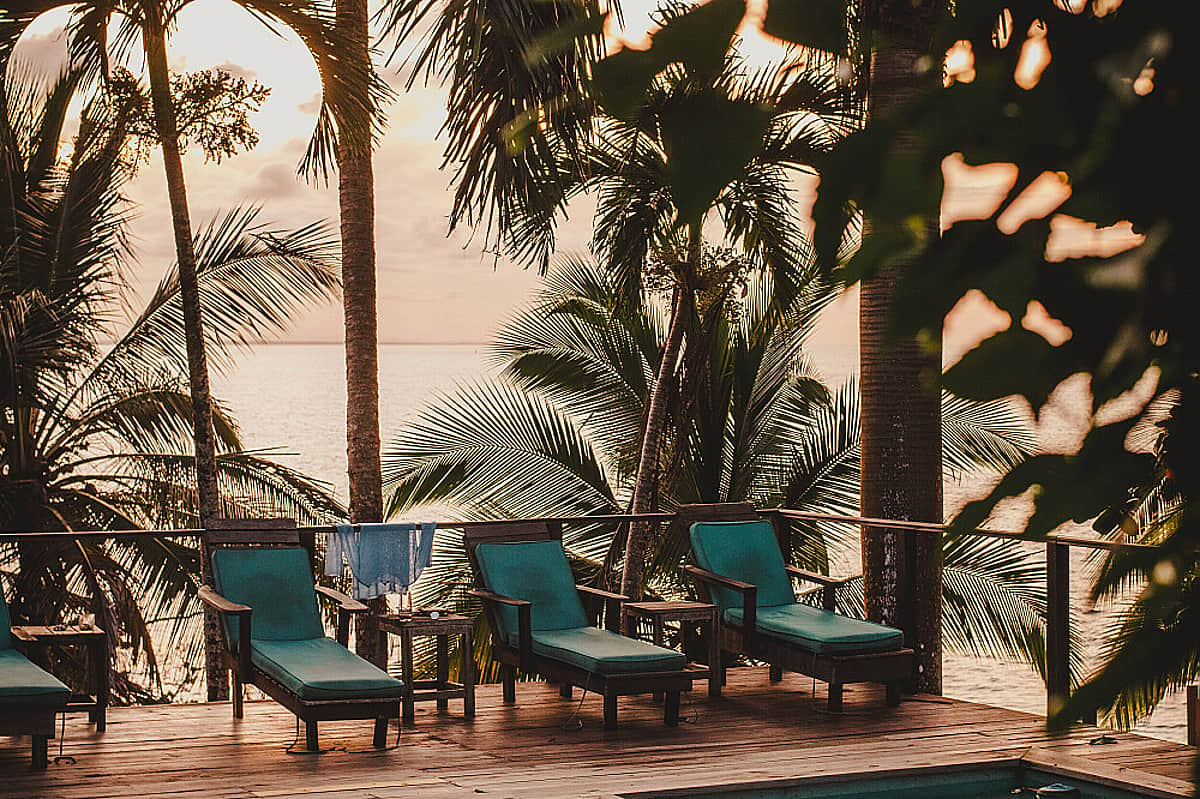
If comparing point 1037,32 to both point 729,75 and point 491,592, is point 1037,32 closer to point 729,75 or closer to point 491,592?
point 729,75

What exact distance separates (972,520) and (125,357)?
11.9 meters

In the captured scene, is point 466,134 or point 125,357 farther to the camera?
point 125,357

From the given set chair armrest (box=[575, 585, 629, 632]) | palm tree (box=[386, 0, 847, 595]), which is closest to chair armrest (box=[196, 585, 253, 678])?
chair armrest (box=[575, 585, 629, 632])

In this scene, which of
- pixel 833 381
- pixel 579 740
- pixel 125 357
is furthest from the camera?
pixel 833 381

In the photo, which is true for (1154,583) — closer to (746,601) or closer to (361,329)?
(746,601)

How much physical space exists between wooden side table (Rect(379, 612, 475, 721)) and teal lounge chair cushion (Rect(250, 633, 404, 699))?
305 mm

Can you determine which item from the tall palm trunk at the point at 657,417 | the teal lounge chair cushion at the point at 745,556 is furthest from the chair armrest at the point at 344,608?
the tall palm trunk at the point at 657,417

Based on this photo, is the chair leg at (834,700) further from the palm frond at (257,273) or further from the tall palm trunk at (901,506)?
the palm frond at (257,273)

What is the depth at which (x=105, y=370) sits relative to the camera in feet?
38.5

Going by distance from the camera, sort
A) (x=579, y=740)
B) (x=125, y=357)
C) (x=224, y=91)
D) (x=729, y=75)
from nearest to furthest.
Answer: (x=729, y=75) < (x=579, y=740) < (x=224, y=91) < (x=125, y=357)

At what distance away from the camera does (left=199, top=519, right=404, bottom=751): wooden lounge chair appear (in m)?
6.38

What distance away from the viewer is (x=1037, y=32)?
0.60 m

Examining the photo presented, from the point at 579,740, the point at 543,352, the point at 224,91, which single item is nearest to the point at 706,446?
the point at 543,352

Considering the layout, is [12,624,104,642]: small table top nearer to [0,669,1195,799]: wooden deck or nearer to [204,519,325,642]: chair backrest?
[0,669,1195,799]: wooden deck
